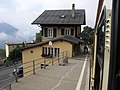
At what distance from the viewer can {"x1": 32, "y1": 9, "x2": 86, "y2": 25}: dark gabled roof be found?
1203 inches

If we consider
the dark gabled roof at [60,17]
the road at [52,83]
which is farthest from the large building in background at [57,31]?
the road at [52,83]

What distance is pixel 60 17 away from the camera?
32438 mm

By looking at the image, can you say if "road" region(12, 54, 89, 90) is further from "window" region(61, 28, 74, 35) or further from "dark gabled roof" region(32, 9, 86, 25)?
"window" region(61, 28, 74, 35)

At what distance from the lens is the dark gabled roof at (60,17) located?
30.5m

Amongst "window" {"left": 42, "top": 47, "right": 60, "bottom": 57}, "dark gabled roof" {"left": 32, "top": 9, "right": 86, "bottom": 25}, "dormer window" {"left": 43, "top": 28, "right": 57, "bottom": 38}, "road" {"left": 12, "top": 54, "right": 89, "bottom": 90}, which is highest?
"dark gabled roof" {"left": 32, "top": 9, "right": 86, "bottom": 25}

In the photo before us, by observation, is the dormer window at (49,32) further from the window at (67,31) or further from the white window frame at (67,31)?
the white window frame at (67,31)

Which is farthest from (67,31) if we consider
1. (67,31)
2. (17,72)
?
(17,72)

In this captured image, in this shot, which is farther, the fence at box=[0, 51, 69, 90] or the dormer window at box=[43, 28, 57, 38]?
the dormer window at box=[43, 28, 57, 38]

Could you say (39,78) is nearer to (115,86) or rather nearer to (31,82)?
(31,82)

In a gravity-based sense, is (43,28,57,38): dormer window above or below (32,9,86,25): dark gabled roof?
below

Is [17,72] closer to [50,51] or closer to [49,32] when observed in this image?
[50,51]

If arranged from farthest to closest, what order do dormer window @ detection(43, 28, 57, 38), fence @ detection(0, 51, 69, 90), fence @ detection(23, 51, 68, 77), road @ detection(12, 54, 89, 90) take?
dormer window @ detection(43, 28, 57, 38)
fence @ detection(23, 51, 68, 77)
fence @ detection(0, 51, 69, 90)
road @ detection(12, 54, 89, 90)

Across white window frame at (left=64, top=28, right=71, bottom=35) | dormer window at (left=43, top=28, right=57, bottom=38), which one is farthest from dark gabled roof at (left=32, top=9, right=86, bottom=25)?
dormer window at (left=43, top=28, right=57, bottom=38)

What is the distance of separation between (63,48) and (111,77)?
79.7 feet
